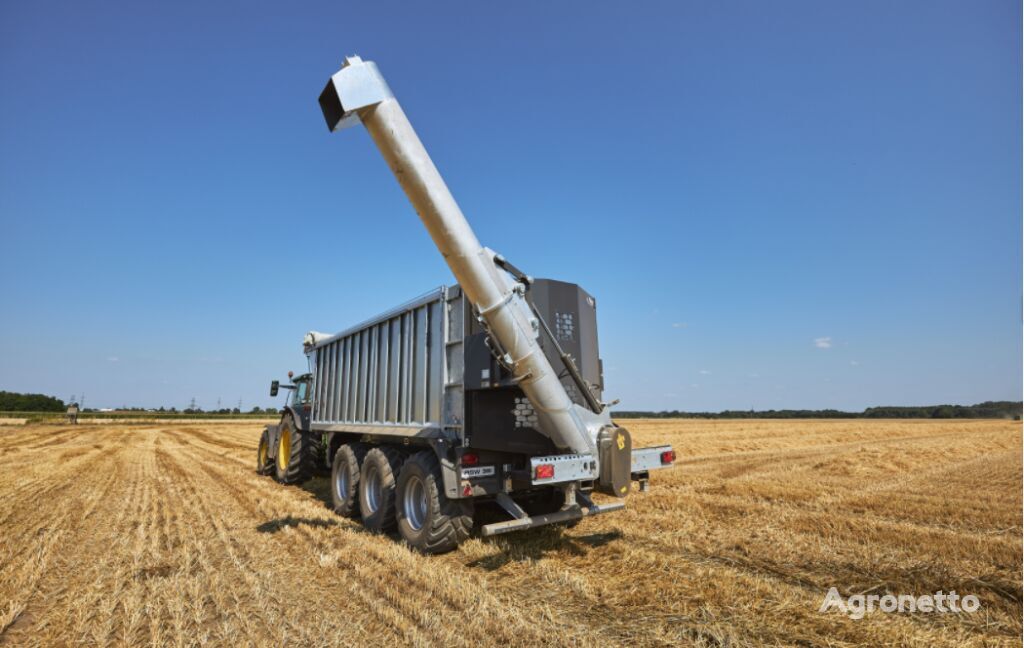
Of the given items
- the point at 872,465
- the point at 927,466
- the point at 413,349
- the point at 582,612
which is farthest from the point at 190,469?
the point at 927,466

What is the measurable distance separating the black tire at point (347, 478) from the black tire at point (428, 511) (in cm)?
168

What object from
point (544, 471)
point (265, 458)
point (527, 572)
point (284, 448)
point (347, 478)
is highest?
point (544, 471)

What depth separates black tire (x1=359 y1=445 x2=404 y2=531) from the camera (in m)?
6.84

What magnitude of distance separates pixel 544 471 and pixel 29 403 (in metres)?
125

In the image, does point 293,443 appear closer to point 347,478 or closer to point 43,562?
Answer: point 347,478

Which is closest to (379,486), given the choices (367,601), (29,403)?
(367,601)

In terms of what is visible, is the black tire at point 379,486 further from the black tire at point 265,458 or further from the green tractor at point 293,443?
the black tire at point 265,458

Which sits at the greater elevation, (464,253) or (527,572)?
(464,253)

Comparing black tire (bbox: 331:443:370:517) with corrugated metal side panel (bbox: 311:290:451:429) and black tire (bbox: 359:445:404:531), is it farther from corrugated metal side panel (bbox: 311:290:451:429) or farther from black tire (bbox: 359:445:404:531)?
corrugated metal side panel (bbox: 311:290:451:429)

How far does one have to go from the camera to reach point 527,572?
16.9ft

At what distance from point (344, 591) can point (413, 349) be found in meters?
3.40

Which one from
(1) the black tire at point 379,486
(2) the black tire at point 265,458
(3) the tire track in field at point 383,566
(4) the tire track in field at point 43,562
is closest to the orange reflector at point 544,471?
(3) the tire track in field at point 383,566

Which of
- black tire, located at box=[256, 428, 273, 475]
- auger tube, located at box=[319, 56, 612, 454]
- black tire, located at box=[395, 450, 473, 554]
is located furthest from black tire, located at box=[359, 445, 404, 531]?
black tire, located at box=[256, 428, 273, 475]

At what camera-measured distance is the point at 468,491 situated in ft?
19.0
